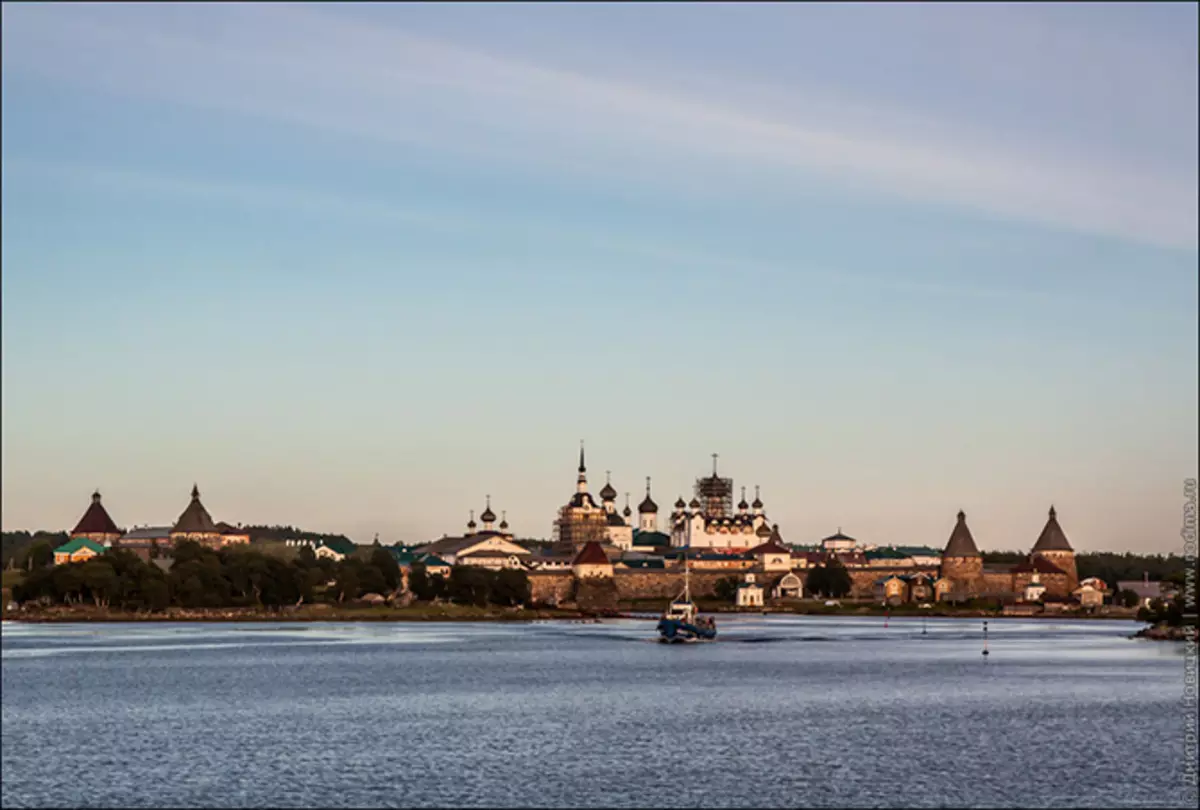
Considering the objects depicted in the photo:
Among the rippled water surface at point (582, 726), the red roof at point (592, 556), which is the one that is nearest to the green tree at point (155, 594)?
the rippled water surface at point (582, 726)

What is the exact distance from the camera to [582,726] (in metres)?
55.4

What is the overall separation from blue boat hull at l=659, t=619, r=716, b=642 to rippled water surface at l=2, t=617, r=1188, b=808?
11.4 metres

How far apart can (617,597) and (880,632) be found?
6325 cm

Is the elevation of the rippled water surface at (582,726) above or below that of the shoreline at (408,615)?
below

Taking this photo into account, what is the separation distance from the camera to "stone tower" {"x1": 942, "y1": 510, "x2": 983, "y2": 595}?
192750 mm

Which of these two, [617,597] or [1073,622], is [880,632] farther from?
[617,597]

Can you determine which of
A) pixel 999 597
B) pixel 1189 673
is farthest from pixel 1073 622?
pixel 1189 673

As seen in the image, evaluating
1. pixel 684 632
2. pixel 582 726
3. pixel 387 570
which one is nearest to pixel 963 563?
pixel 387 570

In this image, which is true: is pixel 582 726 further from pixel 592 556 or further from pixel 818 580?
pixel 818 580

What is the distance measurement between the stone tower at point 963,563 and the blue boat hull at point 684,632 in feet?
278

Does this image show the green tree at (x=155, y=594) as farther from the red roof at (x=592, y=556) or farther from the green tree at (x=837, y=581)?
the green tree at (x=837, y=581)

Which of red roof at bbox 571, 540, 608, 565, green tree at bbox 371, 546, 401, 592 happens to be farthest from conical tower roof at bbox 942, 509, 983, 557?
green tree at bbox 371, 546, 401, 592

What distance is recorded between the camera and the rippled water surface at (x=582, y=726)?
4097 cm

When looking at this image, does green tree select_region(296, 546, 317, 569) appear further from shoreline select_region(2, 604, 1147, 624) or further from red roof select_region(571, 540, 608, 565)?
red roof select_region(571, 540, 608, 565)
